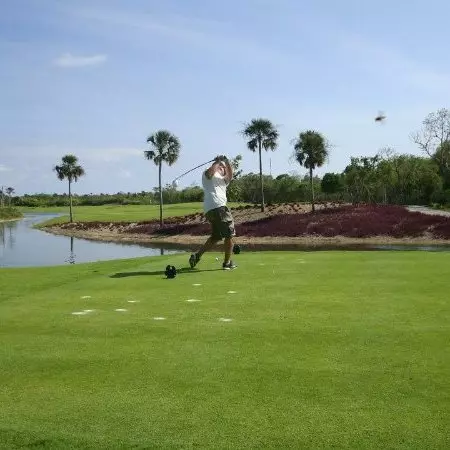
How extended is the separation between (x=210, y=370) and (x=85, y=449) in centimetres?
169

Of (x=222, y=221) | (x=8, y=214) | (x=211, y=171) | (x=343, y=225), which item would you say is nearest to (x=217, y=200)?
(x=222, y=221)

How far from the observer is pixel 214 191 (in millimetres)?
13898

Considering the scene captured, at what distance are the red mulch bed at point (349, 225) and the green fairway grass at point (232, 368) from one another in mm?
38201

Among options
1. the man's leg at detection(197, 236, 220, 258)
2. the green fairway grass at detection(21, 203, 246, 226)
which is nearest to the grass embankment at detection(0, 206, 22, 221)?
the green fairway grass at detection(21, 203, 246, 226)

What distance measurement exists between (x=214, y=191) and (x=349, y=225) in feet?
126

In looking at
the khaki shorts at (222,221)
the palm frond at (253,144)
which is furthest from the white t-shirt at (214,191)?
the palm frond at (253,144)

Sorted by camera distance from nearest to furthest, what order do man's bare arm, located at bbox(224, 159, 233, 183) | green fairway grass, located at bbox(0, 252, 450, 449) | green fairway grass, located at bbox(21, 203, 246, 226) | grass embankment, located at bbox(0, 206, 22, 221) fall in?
green fairway grass, located at bbox(0, 252, 450, 449), man's bare arm, located at bbox(224, 159, 233, 183), green fairway grass, located at bbox(21, 203, 246, 226), grass embankment, located at bbox(0, 206, 22, 221)

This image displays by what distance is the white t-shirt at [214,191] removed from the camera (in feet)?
45.5

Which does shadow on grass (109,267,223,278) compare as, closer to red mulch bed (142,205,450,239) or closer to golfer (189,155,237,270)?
golfer (189,155,237,270)

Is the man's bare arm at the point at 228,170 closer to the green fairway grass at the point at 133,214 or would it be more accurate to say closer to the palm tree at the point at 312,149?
the palm tree at the point at 312,149

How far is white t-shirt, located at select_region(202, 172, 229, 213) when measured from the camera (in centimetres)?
1388

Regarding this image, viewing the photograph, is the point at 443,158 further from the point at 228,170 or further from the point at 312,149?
the point at 228,170

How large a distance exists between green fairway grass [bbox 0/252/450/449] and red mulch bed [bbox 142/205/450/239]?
3820 cm

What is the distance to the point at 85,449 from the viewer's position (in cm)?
404
